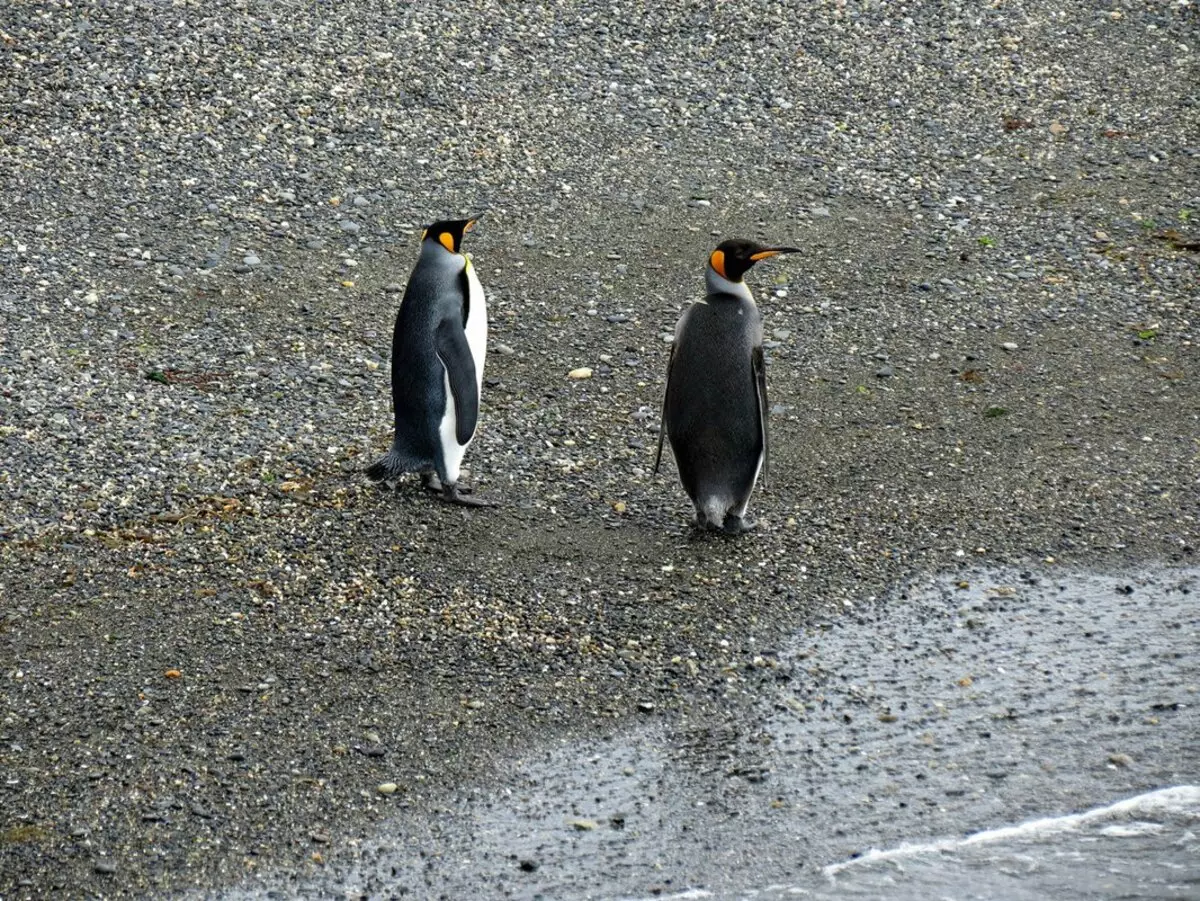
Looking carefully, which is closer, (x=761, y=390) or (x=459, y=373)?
(x=761, y=390)

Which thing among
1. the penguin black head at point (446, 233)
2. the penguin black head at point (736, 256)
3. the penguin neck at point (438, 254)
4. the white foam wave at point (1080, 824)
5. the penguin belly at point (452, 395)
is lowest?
the white foam wave at point (1080, 824)

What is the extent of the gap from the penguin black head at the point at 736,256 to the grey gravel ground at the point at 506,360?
0.84 metres

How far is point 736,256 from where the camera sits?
16.3 ft

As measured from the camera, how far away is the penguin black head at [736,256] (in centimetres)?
493

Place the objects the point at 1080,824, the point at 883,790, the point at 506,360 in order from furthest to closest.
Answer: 1. the point at 506,360
2. the point at 883,790
3. the point at 1080,824

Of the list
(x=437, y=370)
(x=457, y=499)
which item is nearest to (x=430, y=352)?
(x=437, y=370)

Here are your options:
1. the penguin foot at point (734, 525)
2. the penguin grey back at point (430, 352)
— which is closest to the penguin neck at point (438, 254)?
the penguin grey back at point (430, 352)

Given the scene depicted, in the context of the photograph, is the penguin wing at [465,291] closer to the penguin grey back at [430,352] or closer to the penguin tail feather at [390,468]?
the penguin grey back at [430,352]

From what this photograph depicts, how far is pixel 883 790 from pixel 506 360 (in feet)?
9.80

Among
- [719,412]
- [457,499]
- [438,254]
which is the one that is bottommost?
[457,499]

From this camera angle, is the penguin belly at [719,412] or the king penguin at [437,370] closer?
the penguin belly at [719,412]

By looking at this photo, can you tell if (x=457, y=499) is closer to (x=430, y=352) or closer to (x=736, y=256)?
(x=430, y=352)

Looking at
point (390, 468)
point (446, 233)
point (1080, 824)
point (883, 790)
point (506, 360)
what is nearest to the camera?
point (1080, 824)

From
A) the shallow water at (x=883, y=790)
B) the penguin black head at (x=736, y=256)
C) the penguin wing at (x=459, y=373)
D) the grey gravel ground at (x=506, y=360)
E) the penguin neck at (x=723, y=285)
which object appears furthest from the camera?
the penguin wing at (x=459, y=373)
